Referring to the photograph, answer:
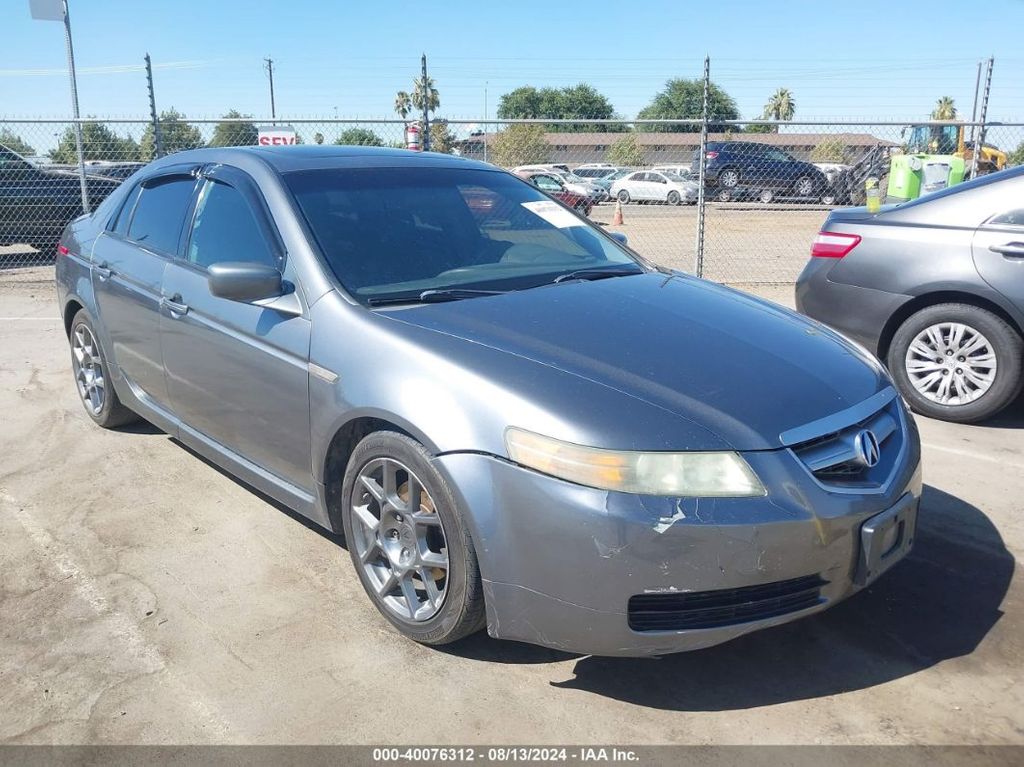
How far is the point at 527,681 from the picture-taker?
2805 mm

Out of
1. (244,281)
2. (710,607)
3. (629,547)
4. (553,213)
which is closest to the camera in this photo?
(629,547)

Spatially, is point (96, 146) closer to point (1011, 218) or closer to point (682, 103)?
point (1011, 218)

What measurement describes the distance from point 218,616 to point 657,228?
64.0 feet

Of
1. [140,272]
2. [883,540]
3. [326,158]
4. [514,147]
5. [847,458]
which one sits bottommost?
[883,540]

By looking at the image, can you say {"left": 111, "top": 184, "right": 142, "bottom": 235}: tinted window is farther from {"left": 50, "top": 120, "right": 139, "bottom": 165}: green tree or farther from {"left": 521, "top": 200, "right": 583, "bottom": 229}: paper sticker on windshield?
{"left": 50, "top": 120, "right": 139, "bottom": 165}: green tree

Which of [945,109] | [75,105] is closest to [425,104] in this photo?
[75,105]

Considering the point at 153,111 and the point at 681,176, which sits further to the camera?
the point at 681,176

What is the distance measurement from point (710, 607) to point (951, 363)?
3533 millimetres

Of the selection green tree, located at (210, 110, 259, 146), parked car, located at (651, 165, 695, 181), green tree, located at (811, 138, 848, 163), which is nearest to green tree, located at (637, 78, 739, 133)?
parked car, located at (651, 165, 695, 181)

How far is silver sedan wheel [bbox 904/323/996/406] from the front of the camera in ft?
16.9

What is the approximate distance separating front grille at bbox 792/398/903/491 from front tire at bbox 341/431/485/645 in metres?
1.04

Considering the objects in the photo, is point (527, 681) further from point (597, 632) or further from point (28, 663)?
point (28, 663)

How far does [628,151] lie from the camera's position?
1368 inches

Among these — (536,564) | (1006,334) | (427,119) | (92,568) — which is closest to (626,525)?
(536,564)
